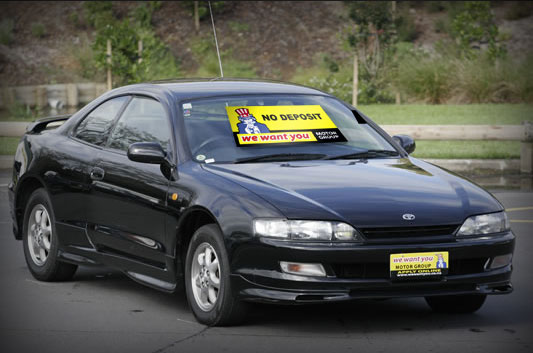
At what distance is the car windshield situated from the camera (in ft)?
23.2

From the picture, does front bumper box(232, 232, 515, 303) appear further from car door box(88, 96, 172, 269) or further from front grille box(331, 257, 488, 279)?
car door box(88, 96, 172, 269)

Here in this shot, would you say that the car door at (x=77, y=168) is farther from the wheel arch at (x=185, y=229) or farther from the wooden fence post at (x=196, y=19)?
the wooden fence post at (x=196, y=19)

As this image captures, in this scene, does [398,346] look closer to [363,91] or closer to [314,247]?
[314,247]

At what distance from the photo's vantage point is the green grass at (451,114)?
→ 25.5m

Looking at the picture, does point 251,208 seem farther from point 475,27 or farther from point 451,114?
point 475,27

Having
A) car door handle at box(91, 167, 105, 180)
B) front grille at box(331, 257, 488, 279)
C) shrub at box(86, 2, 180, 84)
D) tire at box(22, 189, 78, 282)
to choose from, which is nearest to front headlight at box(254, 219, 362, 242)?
front grille at box(331, 257, 488, 279)

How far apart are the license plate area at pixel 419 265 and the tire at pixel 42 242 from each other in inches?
117

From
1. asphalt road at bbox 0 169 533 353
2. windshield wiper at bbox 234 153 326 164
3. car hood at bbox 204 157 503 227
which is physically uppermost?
windshield wiper at bbox 234 153 326 164

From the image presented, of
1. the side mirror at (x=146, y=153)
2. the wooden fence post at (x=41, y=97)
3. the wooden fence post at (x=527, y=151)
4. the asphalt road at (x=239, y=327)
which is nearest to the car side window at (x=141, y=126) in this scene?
the side mirror at (x=146, y=153)

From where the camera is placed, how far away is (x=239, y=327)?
21.2 ft

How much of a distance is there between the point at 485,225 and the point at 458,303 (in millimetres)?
746

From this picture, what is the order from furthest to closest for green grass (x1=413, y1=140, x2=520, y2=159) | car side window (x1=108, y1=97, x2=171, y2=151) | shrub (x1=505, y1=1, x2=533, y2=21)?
shrub (x1=505, y1=1, x2=533, y2=21) → green grass (x1=413, y1=140, x2=520, y2=159) → car side window (x1=108, y1=97, x2=171, y2=151)

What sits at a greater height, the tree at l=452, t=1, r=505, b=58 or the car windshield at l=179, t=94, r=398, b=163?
the tree at l=452, t=1, r=505, b=58

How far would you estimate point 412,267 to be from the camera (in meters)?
6.11
